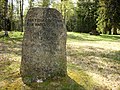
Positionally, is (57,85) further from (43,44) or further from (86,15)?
(86,15)

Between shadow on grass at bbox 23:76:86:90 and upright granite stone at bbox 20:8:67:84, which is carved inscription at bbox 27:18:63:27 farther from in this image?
shadow on grass at bbox 23:76:86:90

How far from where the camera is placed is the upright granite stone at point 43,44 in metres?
9.17

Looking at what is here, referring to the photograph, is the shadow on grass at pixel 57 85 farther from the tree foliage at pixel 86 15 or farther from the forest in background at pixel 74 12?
the tree foliage at pixel 86 15

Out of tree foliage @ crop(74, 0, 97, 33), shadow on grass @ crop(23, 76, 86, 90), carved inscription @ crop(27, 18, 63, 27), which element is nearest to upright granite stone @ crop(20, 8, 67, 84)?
carved inscription @ crop(27, 18, 63, 27)

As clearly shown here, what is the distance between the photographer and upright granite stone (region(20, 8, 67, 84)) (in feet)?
30.1

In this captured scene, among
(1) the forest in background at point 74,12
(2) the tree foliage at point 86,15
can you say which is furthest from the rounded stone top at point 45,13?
(2) the tree foliage at point 86,15

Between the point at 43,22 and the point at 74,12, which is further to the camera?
the point at 74,12

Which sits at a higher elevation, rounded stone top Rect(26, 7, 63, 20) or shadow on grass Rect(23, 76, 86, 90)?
rounded stone top Rect(26, 7, 63, 20)

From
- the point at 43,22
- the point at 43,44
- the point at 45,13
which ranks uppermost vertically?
the point at 45,13

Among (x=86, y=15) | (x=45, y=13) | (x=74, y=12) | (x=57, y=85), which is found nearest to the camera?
(x=57, y=85)

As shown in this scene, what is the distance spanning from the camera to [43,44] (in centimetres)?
920

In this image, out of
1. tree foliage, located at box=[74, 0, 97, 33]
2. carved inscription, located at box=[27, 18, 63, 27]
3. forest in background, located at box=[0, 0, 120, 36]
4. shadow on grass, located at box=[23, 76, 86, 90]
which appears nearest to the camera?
shadow on grass, located at box=[23, 76, 86, 90]

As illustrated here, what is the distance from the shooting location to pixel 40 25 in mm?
9188

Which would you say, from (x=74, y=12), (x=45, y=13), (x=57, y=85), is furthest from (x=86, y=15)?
(x=57, y=85)
